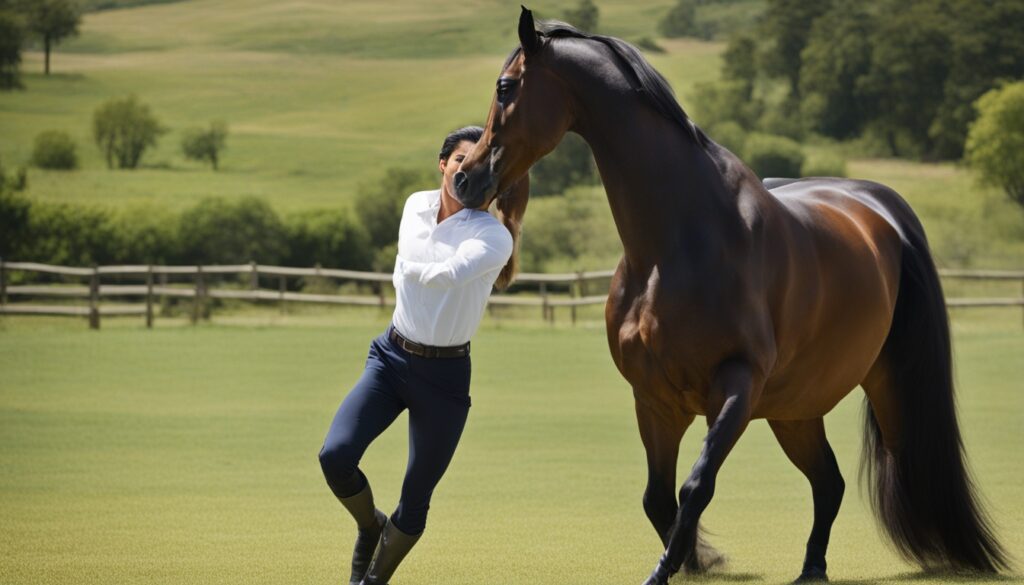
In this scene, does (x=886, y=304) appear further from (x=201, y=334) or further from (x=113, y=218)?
(x=113, y=218)

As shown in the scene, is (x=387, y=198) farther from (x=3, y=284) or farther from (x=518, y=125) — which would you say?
(x=518, y=125)

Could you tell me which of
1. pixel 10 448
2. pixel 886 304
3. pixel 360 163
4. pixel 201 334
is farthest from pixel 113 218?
pixel 886 304

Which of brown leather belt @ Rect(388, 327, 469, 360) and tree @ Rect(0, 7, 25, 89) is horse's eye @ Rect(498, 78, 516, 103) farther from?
tree @ Rect(0, 7, 25, 89)

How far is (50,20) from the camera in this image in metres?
53.7

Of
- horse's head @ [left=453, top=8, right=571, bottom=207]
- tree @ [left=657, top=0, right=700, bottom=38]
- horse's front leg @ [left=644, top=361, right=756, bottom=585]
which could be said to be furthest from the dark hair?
tree @ [left=657, top=0, right=700, bottom=38]

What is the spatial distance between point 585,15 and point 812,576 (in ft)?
191

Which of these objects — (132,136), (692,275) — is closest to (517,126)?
(692,275)

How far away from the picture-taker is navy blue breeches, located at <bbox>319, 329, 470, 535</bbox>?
4855 mm

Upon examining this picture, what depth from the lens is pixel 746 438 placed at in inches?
507

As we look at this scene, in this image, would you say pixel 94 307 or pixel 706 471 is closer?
pixel 706 471

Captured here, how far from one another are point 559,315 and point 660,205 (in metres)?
29.6

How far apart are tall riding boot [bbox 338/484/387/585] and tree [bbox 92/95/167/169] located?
163ft

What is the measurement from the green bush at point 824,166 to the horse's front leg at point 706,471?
164 ft

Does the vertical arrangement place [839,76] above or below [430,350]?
above
